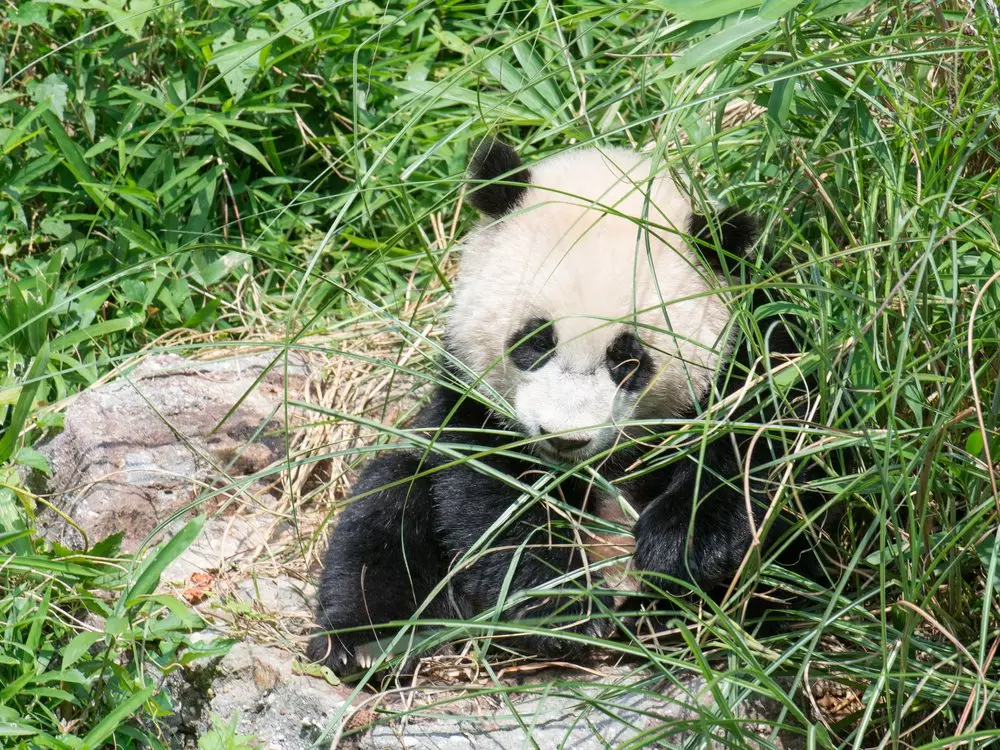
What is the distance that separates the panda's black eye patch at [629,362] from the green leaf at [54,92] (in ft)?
8.40

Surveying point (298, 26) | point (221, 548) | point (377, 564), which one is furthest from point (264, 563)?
point (298, 26)

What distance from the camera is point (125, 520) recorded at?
3.44 meters

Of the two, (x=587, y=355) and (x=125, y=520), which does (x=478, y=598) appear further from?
(x=125, y=520)

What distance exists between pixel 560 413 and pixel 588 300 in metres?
0.29

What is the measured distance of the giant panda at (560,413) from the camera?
2.68 metres

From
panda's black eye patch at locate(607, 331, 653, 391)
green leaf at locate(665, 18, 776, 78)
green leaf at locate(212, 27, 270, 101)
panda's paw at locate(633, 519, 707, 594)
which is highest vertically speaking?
green leaf at locate(665, 18, 776, 78)

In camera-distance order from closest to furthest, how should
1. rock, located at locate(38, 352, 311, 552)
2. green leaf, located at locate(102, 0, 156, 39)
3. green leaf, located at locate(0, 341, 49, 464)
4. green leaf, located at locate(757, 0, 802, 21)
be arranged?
green leaf, located at locate(757, 0, 802, 21), green leaf, located at locate(0, 341, 49, 464), rock, located at locate(38, 352, 311, 552), green leaf, located at locate(102, 0, 156, 39)

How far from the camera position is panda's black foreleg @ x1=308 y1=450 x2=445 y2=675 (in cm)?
293

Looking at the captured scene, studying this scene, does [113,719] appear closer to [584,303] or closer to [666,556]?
[666,556]

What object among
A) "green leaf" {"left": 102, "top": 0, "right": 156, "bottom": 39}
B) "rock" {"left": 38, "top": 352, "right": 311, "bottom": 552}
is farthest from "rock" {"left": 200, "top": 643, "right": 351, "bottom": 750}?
"green leaf" {"left": 102, "top": 0, "right": 156, "bottom": 39}

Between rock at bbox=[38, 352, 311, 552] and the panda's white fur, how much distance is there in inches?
29.1

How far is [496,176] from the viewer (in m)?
2.97

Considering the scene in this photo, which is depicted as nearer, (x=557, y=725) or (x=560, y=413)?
(x=557, y=725)

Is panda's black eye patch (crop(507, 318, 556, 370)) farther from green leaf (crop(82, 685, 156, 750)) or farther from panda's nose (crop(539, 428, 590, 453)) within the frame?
green leaf (crop(82, 685, 156, 750))
